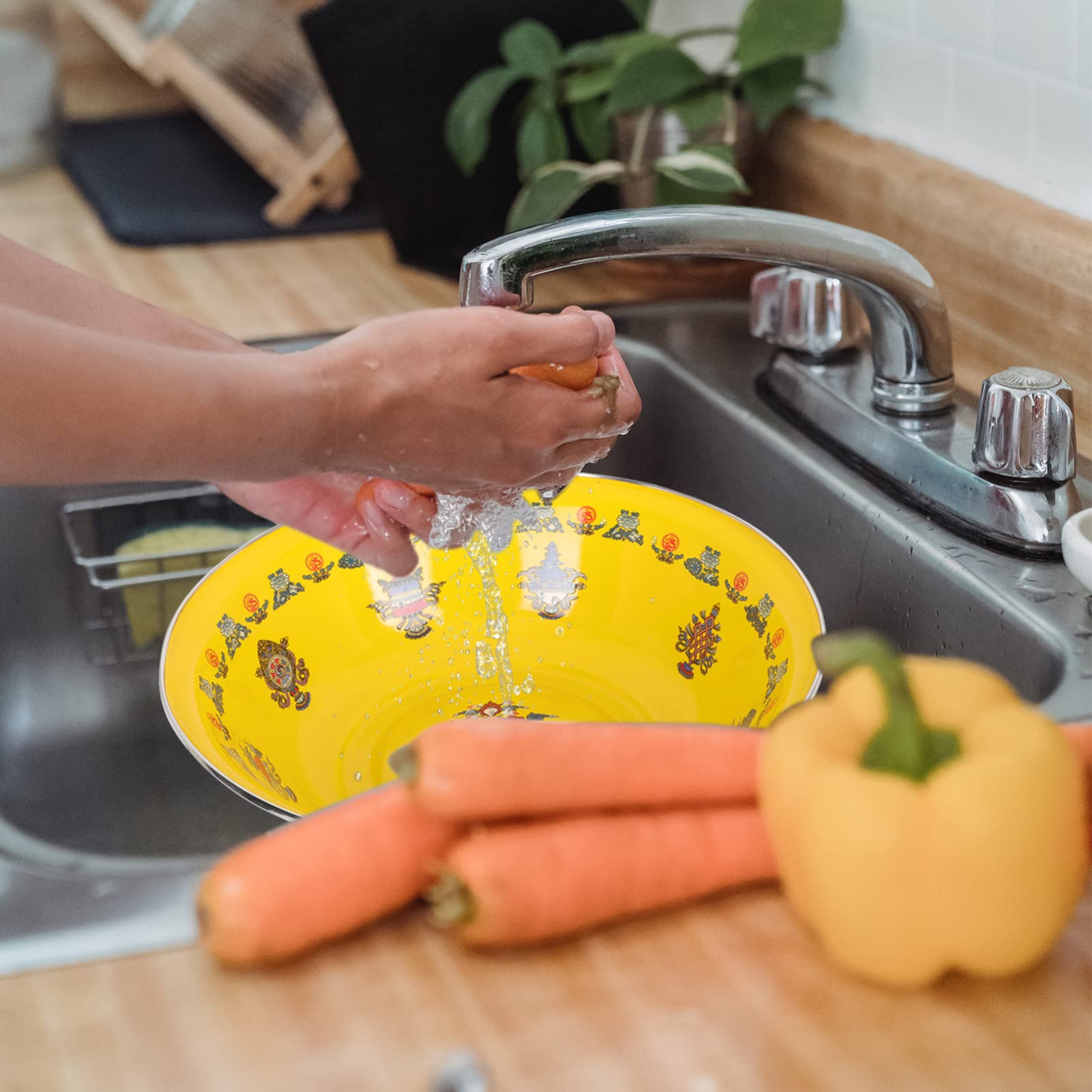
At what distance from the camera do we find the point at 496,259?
67 cm

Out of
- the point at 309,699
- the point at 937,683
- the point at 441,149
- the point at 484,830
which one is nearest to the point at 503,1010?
the point at 484,830

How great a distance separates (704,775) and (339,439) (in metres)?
0.22

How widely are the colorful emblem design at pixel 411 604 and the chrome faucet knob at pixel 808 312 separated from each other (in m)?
0.29

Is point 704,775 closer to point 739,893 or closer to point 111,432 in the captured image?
point 739,893

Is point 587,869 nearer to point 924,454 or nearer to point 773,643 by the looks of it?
point 773,643

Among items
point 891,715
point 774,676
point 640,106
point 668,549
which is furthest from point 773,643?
point 640,106

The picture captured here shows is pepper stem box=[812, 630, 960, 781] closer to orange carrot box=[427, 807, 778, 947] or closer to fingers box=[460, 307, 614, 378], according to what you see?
orange carrot box=[427, 807, 778, 947]

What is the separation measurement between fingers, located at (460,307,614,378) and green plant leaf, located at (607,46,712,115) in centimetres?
49

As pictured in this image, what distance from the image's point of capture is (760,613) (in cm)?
76

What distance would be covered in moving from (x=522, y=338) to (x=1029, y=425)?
285 mm

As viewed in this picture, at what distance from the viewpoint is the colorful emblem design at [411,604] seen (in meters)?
0.85

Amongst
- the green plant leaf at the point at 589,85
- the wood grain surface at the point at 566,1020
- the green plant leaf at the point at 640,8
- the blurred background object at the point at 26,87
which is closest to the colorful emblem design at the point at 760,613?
the wood grain surface at the point at 566,1020

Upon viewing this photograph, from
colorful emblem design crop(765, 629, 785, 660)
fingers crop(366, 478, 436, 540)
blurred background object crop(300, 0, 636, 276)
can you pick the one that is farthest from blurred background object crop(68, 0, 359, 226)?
colorful emblem design crop(765, 629, 785, 660)

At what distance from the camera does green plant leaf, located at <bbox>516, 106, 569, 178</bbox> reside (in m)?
1.15
